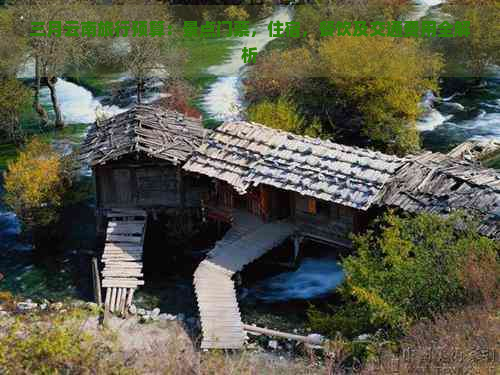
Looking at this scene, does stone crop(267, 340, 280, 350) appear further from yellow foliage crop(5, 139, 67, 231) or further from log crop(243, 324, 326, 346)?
yellow foliage crop(5, 139, 67, 231)

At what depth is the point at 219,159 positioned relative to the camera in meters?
28.2

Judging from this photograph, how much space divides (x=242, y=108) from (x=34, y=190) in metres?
15.5

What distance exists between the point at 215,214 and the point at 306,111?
395 inches

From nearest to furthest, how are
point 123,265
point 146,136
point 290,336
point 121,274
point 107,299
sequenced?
point 290,336 → point 107,299 → point 121,274 → point 123,265 → point 146,136

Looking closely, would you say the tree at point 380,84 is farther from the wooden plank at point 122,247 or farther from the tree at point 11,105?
the tree at point 11,105

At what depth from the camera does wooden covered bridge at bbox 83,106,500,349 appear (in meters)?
24.3

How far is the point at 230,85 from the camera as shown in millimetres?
46406

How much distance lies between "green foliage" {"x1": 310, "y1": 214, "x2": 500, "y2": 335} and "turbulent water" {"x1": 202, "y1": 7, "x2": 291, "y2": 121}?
1763 centimetres

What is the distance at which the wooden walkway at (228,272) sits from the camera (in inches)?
883

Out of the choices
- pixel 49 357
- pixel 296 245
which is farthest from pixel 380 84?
pixel 49 357

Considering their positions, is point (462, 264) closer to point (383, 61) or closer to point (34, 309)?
point (34, 309)

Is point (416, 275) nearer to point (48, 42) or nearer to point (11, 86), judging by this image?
point (11, 86)

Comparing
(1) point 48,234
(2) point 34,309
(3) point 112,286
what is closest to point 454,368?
(3) point 112,286

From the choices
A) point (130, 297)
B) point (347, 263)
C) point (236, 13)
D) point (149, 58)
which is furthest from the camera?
point (236, 13)
